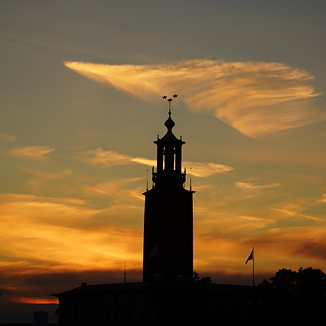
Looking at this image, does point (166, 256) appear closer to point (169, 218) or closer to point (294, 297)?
point (169, 218)

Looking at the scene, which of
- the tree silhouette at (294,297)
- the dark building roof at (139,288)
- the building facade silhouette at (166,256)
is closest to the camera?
the tree silhouette at (294,297)

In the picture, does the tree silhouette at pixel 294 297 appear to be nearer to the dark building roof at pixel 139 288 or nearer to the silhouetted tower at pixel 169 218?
the dark building roof at pixel 139 288

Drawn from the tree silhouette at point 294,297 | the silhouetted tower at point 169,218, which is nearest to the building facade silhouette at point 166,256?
the silhouetted tower at point 169,218

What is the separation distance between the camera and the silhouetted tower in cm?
13450

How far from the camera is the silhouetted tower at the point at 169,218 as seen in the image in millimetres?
134500

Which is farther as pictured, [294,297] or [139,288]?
[139,288]

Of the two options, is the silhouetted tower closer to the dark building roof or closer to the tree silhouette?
the dark building roof

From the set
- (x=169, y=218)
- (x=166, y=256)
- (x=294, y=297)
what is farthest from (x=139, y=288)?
(x=294, y=297)

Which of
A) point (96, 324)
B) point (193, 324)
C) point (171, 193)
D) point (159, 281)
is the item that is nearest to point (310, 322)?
point (193, 324)

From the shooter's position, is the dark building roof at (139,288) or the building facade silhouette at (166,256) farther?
the building facade silhouette at (166,256)

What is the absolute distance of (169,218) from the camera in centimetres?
13575

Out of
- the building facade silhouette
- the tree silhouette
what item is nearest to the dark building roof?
the building facade silhouette

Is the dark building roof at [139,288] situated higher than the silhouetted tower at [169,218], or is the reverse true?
the silhouetted tower at [169,218]

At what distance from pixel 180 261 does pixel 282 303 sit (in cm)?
2486
